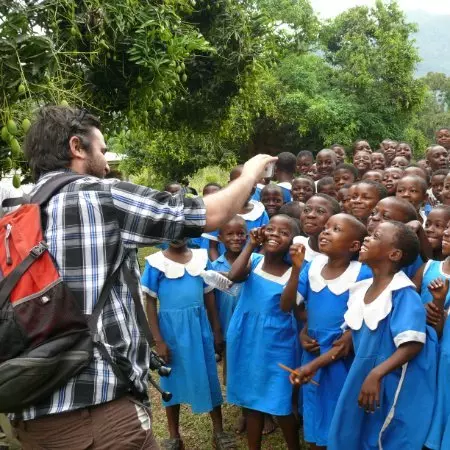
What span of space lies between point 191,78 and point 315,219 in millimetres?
2183

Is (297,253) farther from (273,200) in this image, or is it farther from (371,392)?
(273,200)

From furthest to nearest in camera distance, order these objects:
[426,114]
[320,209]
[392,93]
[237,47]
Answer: [426,114] → [392,93] → [237,47] → [320,209]

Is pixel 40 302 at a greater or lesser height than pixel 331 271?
greater

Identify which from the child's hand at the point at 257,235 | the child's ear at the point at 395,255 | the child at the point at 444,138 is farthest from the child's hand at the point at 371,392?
the child at the point at 444,138

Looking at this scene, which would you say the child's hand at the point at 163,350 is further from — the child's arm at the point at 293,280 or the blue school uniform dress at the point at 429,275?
the blue school uniform dress at the point at 429,275

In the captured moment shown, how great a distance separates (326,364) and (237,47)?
298 centimetres

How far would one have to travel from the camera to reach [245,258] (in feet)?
10.0

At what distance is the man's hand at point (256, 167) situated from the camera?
1822mm

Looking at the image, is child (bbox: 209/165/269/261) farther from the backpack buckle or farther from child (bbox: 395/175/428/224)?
the backpack buckle

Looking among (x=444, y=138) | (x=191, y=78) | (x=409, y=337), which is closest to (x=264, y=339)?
(x=409, y=337)

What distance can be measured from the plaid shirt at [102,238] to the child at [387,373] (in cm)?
119

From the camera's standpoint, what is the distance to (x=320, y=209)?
3367 millimetres

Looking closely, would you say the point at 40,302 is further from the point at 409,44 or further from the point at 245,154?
the point at 409,44

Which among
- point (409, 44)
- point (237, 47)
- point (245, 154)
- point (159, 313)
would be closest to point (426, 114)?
point (409, 44)
